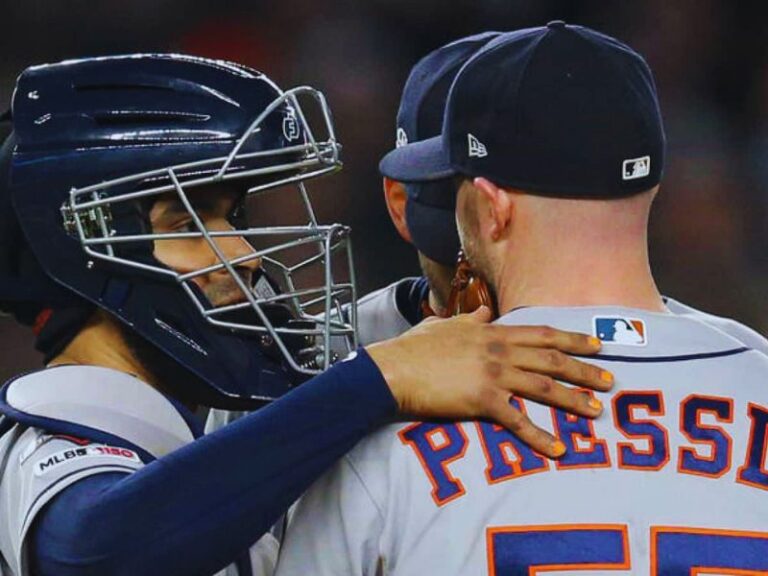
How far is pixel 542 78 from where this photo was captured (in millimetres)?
1560

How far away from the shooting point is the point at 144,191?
183cm

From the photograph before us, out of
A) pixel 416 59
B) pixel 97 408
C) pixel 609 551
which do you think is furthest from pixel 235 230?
pixel 416 59

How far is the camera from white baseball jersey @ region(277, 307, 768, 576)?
4.85ft

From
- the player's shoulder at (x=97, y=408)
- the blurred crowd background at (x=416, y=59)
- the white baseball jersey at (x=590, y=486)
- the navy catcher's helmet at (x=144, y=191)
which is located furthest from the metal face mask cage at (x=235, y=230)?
the blurred crowd background at (x=416, y=59)

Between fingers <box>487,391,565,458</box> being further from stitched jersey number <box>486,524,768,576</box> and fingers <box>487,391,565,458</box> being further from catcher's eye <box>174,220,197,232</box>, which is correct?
catcher's eye <box>174,220,197,232</box>

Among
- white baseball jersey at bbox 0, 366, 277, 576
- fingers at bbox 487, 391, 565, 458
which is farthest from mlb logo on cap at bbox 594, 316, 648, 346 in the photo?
white baseball jersey at bbox 0, 366, 277, 576

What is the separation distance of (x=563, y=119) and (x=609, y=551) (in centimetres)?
46

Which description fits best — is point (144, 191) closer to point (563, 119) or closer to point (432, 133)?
point (563, 119)

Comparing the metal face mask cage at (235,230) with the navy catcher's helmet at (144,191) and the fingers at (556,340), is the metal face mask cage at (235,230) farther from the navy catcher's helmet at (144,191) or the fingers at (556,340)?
the fingers at (556,340)

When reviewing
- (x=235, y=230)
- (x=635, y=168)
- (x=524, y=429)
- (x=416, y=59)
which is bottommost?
(x=416, y=59)

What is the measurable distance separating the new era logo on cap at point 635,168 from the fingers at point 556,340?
0.18 m

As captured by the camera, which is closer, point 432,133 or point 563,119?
point 563,119

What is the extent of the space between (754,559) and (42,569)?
0.77 metres

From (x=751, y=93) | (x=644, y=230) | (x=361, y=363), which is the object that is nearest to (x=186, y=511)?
(x=361, y=363)
